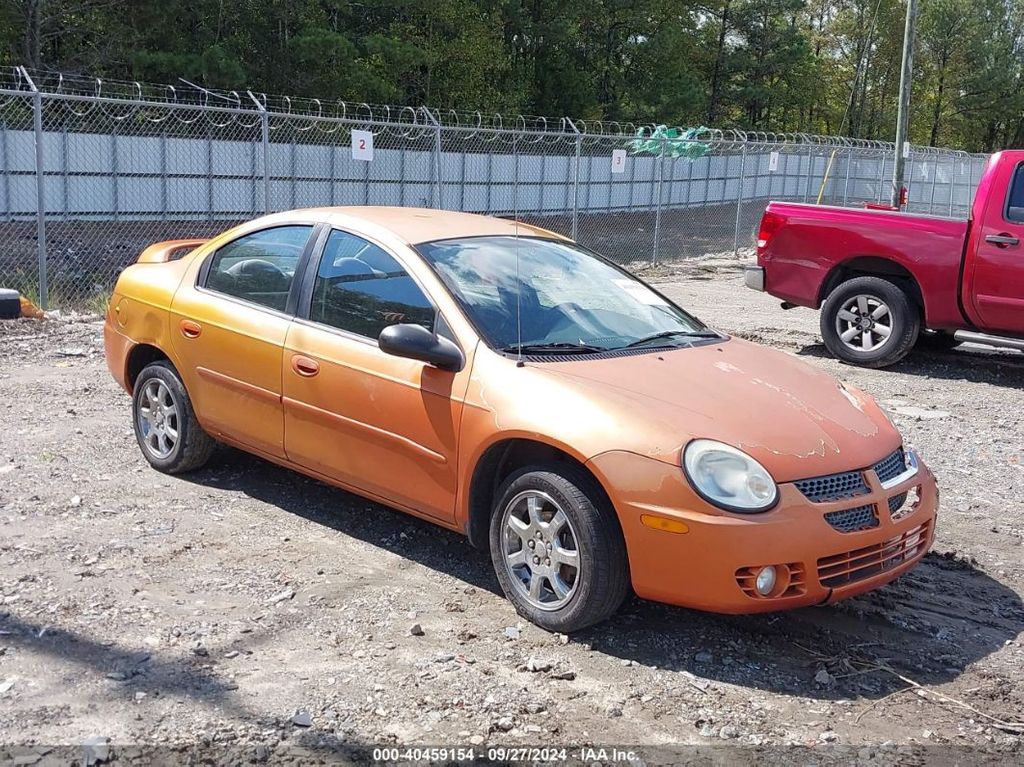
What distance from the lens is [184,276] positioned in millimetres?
5746

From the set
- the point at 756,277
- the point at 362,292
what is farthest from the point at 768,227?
the point at 362,292

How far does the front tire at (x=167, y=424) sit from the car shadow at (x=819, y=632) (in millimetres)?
1025

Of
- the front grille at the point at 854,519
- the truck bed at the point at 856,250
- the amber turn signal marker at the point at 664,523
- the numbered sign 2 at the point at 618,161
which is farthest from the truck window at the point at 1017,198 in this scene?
the numbered sign 2 at the point at 618,161

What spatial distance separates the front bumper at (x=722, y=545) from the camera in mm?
3734

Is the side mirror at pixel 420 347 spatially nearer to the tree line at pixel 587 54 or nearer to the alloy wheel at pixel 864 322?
the alloy wheel at pixel 864 322

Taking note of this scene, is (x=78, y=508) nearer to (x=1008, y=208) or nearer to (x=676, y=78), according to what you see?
(x=1008, y=208)

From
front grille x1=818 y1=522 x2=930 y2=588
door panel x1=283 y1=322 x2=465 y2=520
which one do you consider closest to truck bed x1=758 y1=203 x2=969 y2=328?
front grille x1=818 y1=522 x2=930 y2=588

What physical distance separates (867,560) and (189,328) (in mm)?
3481

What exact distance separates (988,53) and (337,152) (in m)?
54.5

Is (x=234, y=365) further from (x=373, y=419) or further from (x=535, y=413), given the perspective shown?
(x=535, y=413)

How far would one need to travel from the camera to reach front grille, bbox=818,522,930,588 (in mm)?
3895

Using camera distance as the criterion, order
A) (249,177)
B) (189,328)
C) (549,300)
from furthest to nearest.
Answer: (249,177), (189,328), (549,300)

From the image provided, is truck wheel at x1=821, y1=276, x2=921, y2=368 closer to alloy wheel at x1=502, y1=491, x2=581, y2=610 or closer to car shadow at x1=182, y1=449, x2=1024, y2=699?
car shadow at x1=182, y1=449, x2=1024, y2=699

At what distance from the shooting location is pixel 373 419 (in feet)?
15.2
